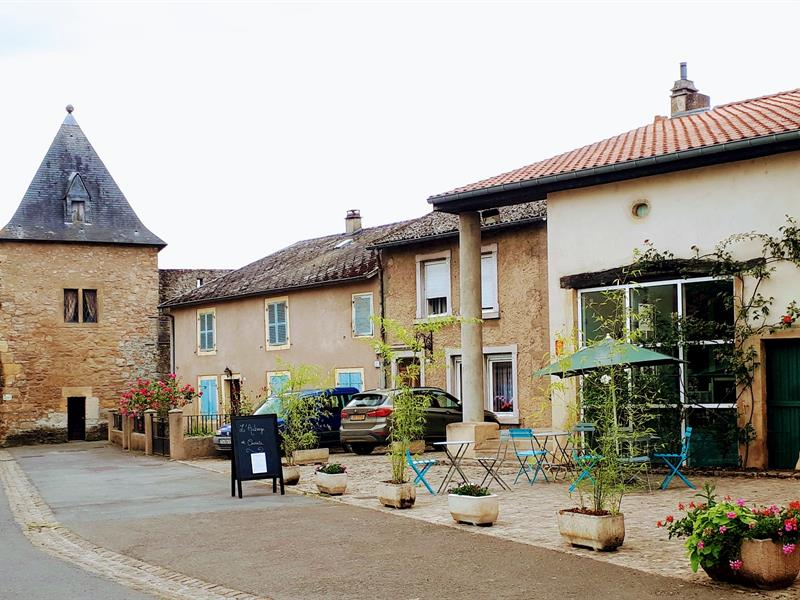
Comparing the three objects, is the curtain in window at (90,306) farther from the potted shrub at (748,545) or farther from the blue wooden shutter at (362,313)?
the potted shrub at (748,545)

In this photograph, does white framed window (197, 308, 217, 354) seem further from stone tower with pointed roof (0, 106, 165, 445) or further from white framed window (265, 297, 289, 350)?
stone tower with pointed roof (0, 106, 165, 445)

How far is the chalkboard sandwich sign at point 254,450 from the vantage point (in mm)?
14102

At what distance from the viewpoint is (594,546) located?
8.77m

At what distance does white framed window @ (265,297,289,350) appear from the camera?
29.0 m

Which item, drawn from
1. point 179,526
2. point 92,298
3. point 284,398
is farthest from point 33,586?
point 92,298

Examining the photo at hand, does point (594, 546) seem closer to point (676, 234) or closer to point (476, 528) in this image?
point (476, 528)


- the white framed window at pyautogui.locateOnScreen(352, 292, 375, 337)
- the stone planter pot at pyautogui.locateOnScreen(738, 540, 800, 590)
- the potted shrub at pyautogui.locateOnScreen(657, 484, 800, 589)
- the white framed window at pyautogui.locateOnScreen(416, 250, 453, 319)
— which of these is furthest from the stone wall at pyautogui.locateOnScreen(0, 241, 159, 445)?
the stone planter pot at pyautogui.locateOnScreen(738, 540, 800, 590)

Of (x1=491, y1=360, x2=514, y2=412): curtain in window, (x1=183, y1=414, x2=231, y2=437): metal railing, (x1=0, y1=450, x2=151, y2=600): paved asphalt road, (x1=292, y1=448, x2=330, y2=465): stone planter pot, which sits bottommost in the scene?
(x1=292, y1=448, x2=330, y2=465): stone planter pot

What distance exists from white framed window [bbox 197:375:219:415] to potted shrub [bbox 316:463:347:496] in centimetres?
→ 1934

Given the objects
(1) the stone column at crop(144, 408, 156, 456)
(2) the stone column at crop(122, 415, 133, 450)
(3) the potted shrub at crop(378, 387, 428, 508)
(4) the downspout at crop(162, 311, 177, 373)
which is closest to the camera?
(3) the potted shrub at crop(378, 387, 428, 508)

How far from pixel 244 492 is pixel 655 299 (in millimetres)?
6971

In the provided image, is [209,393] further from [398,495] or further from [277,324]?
[398,495]

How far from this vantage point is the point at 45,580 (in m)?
8.25

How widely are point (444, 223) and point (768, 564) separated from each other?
59.9 ft
